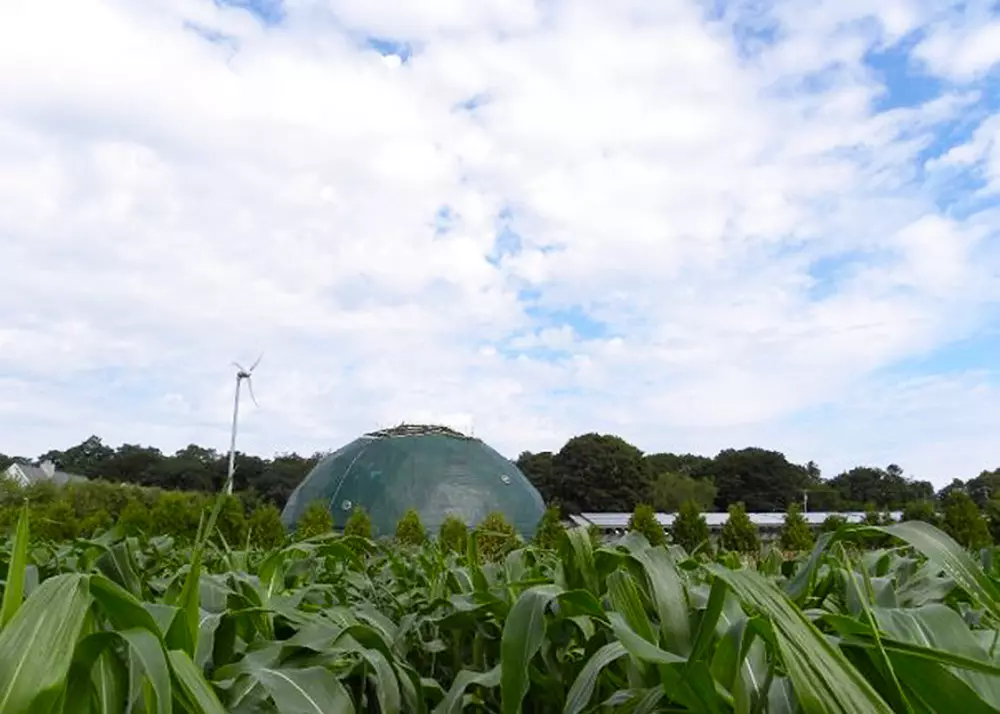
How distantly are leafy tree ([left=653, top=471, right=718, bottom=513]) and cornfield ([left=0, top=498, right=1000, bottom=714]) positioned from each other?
186ft

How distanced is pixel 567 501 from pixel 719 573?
207 ft

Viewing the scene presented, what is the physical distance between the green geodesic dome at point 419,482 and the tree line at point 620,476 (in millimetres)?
27924

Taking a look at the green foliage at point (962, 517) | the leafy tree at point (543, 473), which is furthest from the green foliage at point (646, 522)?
the leafy tree at point (543, 473)

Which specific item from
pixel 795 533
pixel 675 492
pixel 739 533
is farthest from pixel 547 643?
pixel 675 492

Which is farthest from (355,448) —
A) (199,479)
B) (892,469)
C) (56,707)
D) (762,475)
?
(892,469)

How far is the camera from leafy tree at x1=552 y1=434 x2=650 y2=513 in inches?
2431

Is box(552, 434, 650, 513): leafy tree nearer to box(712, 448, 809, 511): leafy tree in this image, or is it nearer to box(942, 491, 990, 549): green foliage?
box(712, 448, 809, 511): leafy tree

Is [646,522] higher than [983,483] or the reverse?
the reverse

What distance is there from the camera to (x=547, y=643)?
1.41 m

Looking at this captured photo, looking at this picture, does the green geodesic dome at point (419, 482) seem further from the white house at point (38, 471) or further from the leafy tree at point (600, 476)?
the leafy tree at point (600, 476)

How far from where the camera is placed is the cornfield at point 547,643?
29.3 inches

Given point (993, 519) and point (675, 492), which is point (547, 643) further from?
point (675, 492)

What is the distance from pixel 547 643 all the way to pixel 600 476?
205 ft

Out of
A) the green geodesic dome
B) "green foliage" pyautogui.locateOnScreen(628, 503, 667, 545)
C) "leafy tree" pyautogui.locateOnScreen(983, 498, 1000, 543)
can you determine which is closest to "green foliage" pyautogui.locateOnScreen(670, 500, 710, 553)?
"green foliage" pyautogui.locateOnScreen(628, 503, 667, 545)
